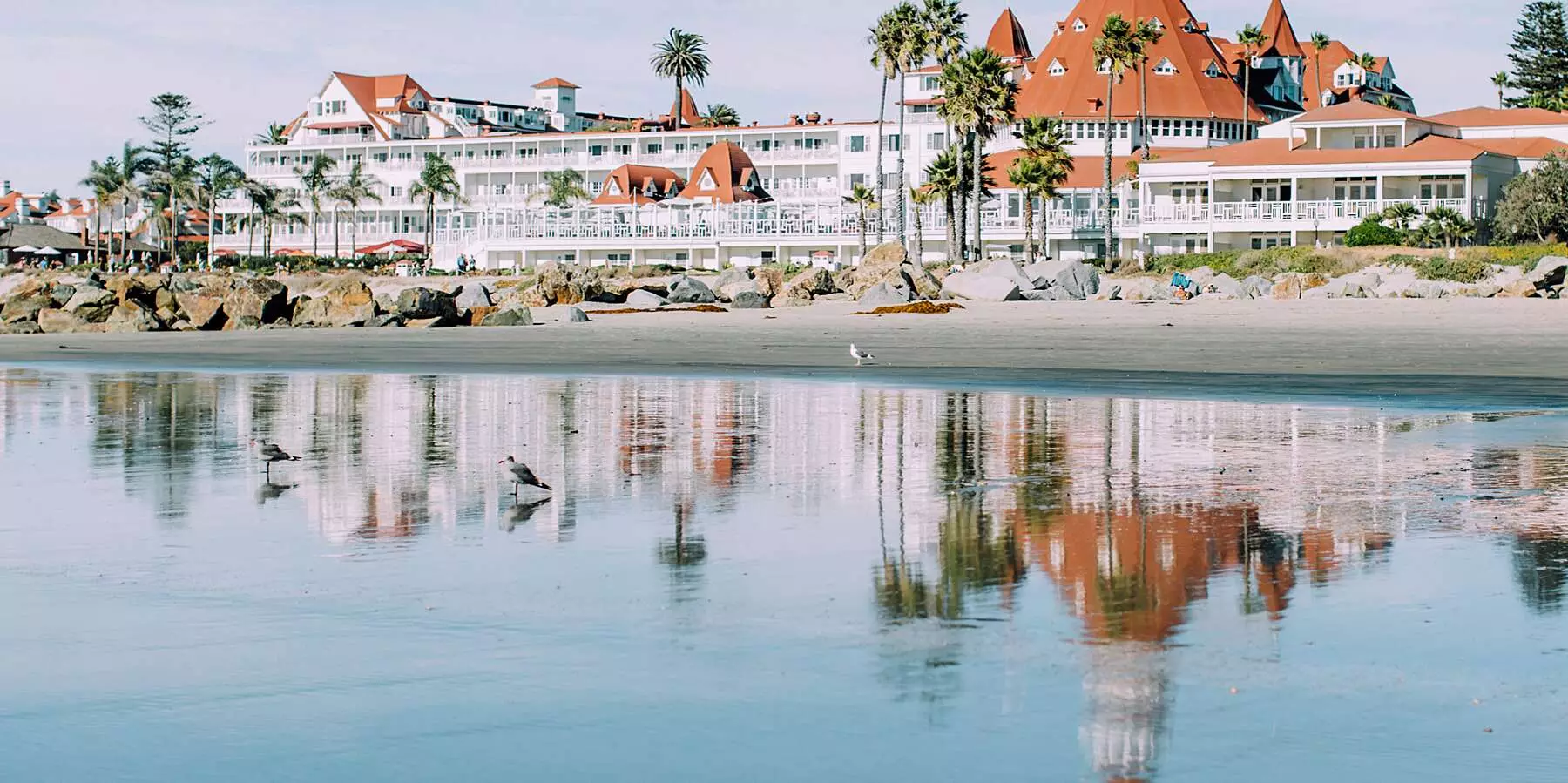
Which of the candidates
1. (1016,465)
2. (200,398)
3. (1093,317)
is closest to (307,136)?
(1093,317)

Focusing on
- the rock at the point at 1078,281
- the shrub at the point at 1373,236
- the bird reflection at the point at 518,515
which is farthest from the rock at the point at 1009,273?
the bird reflection at the point at 518,515

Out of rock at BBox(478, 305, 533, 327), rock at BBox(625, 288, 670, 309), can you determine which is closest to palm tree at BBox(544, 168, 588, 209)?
rock at BBox(625, 288, 670, 309)

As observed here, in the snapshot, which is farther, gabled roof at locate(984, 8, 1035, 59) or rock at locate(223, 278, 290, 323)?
gabled roof at locate(984, 8, 1035, 59)

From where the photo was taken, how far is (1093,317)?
3700 cm

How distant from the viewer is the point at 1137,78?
90.9 meters

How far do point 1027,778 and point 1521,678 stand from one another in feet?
6.93

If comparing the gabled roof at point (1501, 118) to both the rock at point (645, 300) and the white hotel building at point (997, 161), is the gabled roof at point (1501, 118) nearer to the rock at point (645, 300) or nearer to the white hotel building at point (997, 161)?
the white hotel building at point (997, 161)

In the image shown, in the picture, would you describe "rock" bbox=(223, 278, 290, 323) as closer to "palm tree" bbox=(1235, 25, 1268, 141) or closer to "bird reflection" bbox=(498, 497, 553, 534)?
"bird reflection" bbox=(498, 497, 553, 534)

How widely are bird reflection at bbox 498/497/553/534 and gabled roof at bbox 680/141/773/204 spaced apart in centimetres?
8937

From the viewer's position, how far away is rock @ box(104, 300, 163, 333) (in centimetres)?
3922

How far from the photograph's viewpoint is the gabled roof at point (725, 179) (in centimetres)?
10056

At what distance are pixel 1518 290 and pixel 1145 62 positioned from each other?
47.2m

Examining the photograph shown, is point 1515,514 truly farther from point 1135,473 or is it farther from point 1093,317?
point 1093,317

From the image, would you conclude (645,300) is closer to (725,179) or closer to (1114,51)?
(1114,51)
